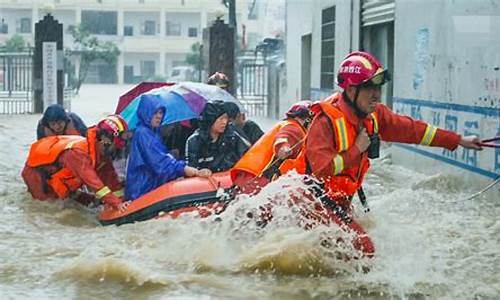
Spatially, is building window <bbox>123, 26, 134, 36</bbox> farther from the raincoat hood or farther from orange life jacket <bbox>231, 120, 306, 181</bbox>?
orange life jacket <bbox>231, 120, 306, 181</bbox>

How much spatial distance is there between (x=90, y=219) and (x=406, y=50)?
18.6ft

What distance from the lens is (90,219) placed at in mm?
8781

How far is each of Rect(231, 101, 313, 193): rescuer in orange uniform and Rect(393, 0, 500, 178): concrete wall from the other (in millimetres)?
2629

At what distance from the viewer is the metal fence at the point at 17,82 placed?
1058 inches

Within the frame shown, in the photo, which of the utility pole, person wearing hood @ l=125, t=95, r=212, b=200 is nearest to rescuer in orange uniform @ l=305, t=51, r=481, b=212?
person wearing hood @ l=125, t=95, r=212, b=200

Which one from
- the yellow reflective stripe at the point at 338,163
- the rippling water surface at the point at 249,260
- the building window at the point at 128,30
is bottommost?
the rippling water surface at the point at 249,260

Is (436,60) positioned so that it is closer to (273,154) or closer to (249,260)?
(273,154)

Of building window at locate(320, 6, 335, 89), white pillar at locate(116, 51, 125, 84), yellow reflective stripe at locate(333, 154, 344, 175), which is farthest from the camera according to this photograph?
white pillar at locate(116, 51, 125, 84)

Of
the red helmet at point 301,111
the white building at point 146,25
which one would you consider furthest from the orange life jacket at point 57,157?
the white building at point 146,25

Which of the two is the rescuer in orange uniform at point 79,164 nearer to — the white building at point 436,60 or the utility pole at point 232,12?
the white building at point 436,60

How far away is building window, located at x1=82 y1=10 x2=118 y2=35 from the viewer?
61438mm

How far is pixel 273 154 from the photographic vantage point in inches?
281

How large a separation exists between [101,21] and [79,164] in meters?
55.0

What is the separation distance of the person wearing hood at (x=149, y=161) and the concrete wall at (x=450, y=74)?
10.5 ft
